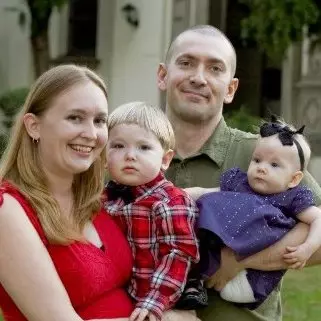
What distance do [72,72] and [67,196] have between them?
382mm

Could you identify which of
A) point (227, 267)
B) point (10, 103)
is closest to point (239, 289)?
point (227, 267)

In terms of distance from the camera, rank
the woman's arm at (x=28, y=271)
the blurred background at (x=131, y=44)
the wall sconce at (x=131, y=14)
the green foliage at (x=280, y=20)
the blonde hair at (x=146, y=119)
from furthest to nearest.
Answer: the wall sconce at (x=131, y=14) < the blurred background at (x=131, y=44) < the green foliage at (x=280, y=20) < the blonde hair at (x=146, y=119) < the woman's arm at (x=28, y=271)

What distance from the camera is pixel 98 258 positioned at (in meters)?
2.98

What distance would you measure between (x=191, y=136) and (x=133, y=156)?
2.06 ft

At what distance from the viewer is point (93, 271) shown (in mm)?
2932

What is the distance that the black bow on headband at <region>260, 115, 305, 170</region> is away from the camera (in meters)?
3.29

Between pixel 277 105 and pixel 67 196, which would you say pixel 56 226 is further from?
pixel 277 105

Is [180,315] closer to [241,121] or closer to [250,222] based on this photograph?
[250,222]

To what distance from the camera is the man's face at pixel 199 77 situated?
11.8 ft

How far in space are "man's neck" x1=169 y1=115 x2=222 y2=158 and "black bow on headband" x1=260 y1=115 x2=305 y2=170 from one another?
35cm

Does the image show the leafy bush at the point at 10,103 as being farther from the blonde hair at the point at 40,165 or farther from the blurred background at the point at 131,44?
the blonde hair at the point at 40,165

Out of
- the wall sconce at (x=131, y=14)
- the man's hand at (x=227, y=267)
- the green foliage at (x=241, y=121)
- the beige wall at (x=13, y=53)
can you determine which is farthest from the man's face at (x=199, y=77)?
the beige wall at (x=13, y=53)

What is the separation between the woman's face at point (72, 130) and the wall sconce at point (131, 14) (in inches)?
439

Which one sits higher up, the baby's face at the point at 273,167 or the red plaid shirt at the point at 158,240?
the baby's face at the point at 273,167
